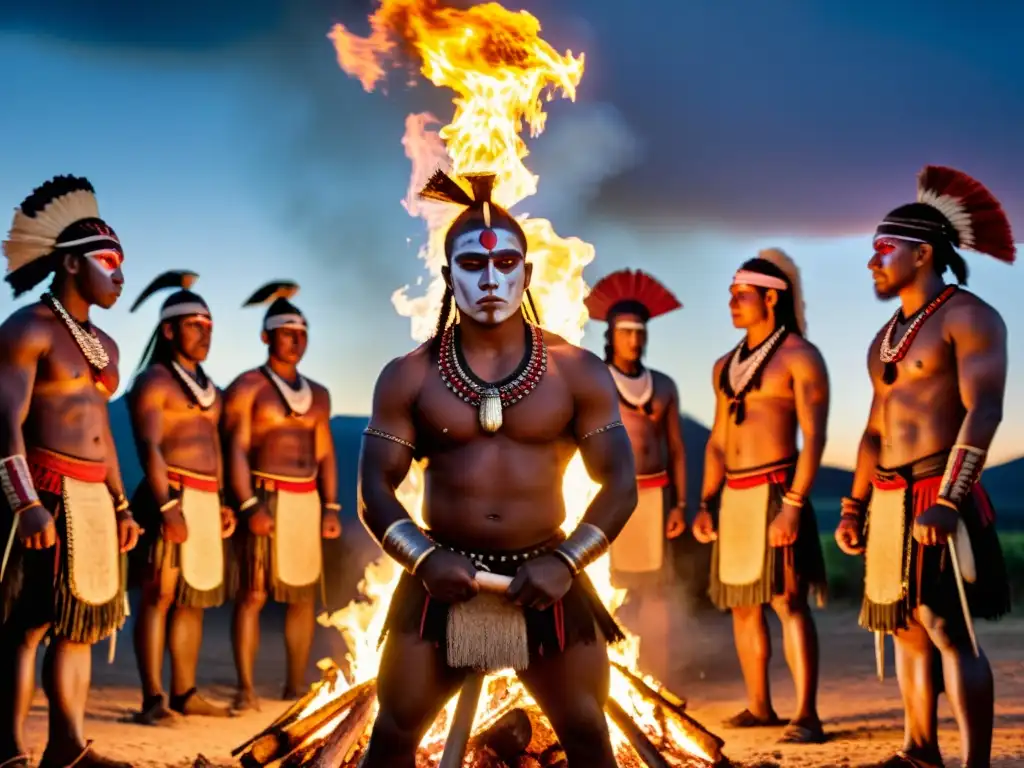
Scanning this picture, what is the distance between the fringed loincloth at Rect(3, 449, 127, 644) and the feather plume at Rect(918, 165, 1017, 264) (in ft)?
12.4

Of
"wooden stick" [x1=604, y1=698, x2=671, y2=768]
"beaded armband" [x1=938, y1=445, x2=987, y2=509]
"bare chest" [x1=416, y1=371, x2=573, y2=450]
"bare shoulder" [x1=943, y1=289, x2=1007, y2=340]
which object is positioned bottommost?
"wooden stick" [x1=604, y1=698, x2=671, y2=768]

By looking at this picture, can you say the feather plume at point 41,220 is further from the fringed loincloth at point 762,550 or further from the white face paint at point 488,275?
the fringed loincloth at point 762,550

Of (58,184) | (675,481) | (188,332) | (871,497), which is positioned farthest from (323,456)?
(871,497)

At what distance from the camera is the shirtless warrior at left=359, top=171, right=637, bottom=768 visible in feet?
12.0

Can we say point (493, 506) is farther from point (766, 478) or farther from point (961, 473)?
point (766, 478)

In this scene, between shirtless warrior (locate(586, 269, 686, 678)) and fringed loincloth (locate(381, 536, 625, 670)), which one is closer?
fringed loincloth (locate(381, 536, 625, 670))

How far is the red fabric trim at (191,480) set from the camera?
7.24 metres

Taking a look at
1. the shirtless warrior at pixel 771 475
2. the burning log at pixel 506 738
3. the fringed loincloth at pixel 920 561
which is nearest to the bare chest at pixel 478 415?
the burning log at pixel 506 738

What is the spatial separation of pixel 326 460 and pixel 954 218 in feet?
13.4

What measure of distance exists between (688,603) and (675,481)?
3.60 m

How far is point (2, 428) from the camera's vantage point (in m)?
5.25

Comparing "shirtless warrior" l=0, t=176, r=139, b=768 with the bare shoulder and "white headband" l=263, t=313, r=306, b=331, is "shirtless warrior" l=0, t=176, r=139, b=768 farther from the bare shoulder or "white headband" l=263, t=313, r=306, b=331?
the bare shoulder

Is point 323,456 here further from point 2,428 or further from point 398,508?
point 398,508

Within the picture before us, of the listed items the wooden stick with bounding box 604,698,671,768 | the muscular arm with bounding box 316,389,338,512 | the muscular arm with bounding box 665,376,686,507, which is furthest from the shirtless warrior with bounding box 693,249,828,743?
the muscular arm with bounding box 316,389,338,512
